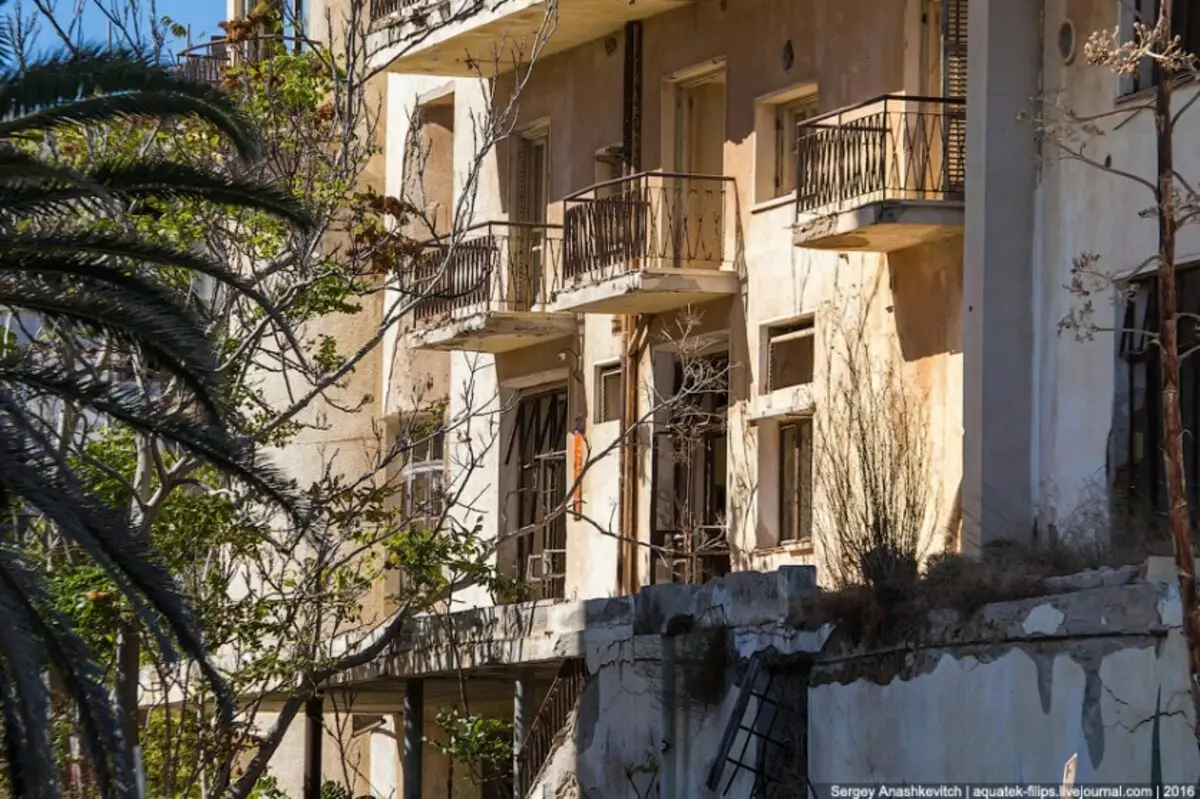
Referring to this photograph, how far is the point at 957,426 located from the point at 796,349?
3.27 meters

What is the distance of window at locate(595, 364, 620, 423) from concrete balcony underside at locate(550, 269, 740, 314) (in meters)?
1.74

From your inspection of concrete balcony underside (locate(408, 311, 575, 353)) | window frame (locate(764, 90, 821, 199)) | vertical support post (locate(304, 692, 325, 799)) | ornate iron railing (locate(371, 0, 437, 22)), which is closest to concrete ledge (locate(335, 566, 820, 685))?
vertical support post (locate(304, 692, 325, 799))

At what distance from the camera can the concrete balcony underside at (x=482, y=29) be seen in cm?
2909

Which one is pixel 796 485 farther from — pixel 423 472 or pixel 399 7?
pixel 399 7

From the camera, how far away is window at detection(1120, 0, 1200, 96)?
2048cm

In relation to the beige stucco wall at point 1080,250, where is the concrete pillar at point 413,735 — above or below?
below

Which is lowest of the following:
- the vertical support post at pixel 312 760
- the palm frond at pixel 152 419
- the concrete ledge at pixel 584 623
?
the vertical support post at pixel 312 760

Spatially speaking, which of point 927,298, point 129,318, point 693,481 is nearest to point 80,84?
point 129,318

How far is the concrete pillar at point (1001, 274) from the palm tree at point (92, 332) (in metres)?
6.75

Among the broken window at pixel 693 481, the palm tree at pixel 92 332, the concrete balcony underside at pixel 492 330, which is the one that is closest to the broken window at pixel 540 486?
the concrete balcony underside at pixel 492 330

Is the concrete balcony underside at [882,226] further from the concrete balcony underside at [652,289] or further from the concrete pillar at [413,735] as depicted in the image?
the concrete pillar at [413,735]

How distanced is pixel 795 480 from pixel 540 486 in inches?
221

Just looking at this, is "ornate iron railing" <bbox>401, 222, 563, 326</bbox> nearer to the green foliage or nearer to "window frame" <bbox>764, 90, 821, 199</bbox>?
"window frame" <bbox>764, 90, 821, 199</bbox>

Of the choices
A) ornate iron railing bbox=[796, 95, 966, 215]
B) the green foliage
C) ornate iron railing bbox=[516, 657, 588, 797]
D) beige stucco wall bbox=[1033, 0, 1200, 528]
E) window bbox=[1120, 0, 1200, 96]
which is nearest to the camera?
window bbox=[1120, 0, 1200, 96]
